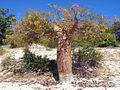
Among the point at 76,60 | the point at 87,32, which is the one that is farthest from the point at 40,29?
the point at 76,60

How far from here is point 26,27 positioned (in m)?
4.29

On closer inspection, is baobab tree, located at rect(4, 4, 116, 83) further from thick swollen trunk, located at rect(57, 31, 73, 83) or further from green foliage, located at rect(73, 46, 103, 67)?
green foliage, located at rect(73, 46, 103, 67)

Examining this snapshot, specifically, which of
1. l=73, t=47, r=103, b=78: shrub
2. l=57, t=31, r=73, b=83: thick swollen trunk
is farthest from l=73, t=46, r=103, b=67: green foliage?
l=57, t=31, r=73, b=83: thick swollen trunk

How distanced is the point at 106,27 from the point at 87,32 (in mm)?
618

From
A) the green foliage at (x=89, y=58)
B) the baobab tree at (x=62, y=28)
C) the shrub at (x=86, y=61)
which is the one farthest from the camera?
the green foliage at (x=89, y=58)

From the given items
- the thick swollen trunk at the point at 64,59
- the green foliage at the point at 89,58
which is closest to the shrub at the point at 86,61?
the green foliage at the point at 89,58

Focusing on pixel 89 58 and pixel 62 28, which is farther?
pixel 89 58

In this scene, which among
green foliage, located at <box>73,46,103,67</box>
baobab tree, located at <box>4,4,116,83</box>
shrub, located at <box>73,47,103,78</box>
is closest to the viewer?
baobab tree, located at <box>4,4,116,83</box>

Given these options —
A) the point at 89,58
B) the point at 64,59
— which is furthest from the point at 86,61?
the point at 64,59

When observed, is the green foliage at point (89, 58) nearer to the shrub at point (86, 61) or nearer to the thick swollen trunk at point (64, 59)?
the shrub at point (86, 61)

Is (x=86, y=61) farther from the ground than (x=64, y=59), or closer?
closer

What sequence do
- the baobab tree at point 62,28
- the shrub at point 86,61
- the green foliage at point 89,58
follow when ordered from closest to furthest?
the baobab tree at point 62,28
the shrub at point 86,61
the green foliage at point 89,58

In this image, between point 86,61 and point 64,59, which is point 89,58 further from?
point 64,59

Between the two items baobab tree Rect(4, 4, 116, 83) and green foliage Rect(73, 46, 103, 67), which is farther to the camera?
green foliage Rect(73, 46, 103, 67)
